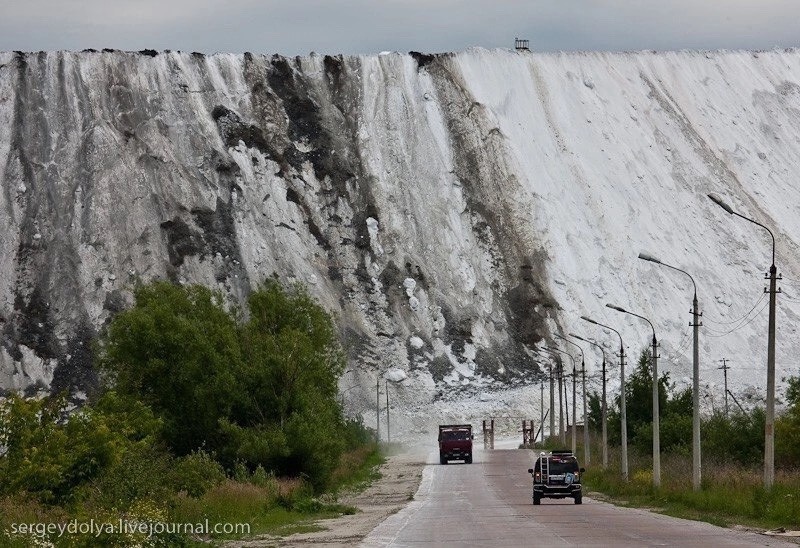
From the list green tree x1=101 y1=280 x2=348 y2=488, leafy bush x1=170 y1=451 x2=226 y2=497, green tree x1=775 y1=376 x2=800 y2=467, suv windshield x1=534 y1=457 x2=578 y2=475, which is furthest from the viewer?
green tree x1=775 y1=376 x2=800 y2=467

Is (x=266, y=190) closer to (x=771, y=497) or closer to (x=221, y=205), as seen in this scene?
(x=221, y=205)

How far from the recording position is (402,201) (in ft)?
327

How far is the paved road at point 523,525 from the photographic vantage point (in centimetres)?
2422

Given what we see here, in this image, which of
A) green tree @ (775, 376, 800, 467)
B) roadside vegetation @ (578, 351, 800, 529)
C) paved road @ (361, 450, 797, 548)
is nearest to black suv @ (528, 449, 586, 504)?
paved road @ (361, 450, 797, 548)

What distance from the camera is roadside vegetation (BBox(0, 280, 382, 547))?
25.3 m

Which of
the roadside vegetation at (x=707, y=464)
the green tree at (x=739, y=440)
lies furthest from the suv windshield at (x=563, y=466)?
the green tree at (x=739, y=440)

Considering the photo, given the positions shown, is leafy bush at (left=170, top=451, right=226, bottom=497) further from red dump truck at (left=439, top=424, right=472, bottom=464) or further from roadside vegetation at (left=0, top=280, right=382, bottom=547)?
red dump truck at (left=439, top=424, right=472, bottom=464)

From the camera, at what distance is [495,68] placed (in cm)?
11175

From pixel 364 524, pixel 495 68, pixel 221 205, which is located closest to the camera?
pixel 364 524

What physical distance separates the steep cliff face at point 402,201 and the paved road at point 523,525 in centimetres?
4337

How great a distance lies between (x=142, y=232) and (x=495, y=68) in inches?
1277

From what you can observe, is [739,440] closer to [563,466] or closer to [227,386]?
[563,466]

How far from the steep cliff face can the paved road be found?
43368 millimetres

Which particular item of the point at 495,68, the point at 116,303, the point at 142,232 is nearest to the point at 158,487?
the point at 116,303
